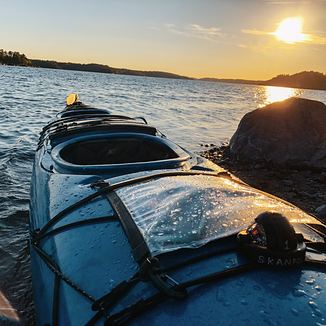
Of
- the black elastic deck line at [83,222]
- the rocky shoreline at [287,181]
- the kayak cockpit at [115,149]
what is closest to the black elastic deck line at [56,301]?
the black elastic deck line at [83,222]

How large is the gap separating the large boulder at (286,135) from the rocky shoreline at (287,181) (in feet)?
0.95

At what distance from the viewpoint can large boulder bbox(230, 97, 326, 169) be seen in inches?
377

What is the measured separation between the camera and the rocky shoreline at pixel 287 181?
7.40 m

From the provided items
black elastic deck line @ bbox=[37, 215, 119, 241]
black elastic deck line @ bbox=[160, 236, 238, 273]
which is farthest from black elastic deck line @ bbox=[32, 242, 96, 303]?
black elastic deck line @ bbox=[160, 236, 238, 273]

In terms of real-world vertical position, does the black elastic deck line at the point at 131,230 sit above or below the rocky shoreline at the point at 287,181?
above

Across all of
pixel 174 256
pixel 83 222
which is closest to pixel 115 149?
pixel 83 222

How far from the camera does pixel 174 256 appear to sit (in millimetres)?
2139

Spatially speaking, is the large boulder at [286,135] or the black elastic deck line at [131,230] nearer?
the black elastic deck line at [131,230]

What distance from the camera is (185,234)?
2258 mm

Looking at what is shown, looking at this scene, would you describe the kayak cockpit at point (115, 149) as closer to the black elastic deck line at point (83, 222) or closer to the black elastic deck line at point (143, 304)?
→ the black elastic deck line at point (83, 222)

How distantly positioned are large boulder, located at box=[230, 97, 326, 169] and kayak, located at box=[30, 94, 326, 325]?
6781 mm

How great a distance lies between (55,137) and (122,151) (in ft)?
3.48

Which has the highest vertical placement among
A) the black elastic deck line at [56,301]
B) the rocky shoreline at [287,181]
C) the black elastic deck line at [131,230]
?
the black elastic deck line at [131,230]

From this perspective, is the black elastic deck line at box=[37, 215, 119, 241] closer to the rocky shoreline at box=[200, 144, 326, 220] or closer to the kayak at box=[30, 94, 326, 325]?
the kayak at box=[30, 94, 326, 325]
